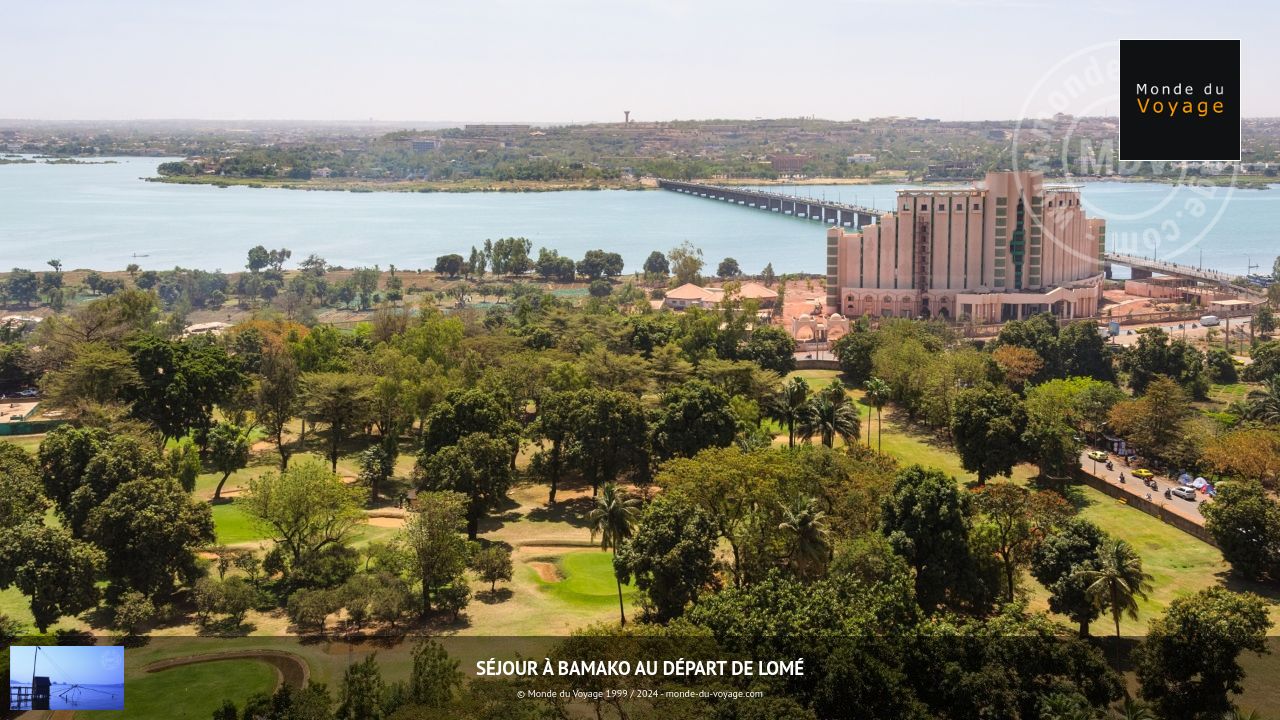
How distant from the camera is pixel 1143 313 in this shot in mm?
48906

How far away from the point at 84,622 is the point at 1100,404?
24.3m

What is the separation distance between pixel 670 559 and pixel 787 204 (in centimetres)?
9005

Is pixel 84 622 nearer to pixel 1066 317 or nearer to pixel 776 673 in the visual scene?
pixel 776 673

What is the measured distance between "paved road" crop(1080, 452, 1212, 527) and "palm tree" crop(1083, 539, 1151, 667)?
7.32 m

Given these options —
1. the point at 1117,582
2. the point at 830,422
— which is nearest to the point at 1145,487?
the point at 830,422

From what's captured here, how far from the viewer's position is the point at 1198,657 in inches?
585

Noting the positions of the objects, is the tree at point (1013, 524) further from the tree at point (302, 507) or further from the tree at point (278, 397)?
the tree at point (278, 397)

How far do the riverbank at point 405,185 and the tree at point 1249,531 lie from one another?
360ft

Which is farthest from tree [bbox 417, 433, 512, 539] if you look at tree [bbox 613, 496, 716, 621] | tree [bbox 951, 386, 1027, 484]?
tree [bbox 951, 386, 1027, 484]

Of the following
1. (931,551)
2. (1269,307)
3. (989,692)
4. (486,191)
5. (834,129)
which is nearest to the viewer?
(989,692)

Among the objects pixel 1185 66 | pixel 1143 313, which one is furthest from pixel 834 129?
pixel 1185 66

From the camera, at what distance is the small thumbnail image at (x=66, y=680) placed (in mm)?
14531

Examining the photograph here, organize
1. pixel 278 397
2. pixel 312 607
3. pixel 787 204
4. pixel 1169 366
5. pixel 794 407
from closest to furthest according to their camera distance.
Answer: pixel 312 607 → pixel 794 407 → pixel 278 397 → pixel 1169 366 → pixel 787 204

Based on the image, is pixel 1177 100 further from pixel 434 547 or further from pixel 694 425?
pixel 434 547
